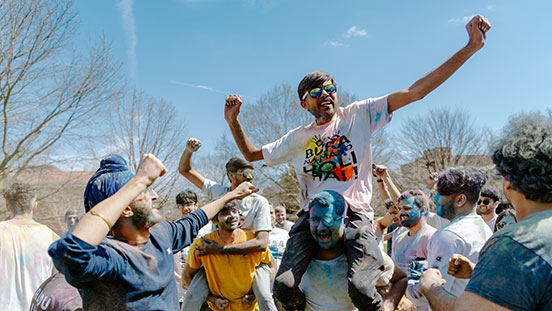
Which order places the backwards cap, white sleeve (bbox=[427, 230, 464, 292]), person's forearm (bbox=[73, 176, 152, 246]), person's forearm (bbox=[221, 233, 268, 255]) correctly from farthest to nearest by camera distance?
person's forearm (bbox=[221, 233, 268, 255]) < white sleeve (bbox=[427, 230, 464, 292]) < the backwards cap < person's forearm (bbox=[73, 176, 152, 246])

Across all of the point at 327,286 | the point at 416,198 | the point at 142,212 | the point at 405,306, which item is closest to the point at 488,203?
the point at 416,198

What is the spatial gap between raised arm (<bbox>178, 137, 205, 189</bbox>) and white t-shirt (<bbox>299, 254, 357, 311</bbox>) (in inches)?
63.4

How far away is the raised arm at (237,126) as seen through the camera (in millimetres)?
3510

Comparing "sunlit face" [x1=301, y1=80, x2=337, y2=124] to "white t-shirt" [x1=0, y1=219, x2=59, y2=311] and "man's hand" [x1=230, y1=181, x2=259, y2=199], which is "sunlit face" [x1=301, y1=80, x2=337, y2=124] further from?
"white t-shirt" [x1=0, y1=219, x2=59, y2=311]

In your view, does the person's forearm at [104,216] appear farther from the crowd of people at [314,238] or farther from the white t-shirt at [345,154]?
the white t-shirt at [345,154]

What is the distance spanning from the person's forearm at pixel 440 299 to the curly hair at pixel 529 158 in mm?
596

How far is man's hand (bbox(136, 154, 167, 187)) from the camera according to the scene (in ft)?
7.20

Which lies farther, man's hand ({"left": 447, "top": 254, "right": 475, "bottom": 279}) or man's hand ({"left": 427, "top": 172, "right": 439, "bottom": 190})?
man's hand ({"left": 427, "top": 172, "right": 439, "bottom": 190})

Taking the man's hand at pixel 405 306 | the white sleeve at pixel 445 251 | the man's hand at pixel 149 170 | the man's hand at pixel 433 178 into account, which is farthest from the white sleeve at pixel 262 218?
the man's hand at pixel 149 170

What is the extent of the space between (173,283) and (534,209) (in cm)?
207

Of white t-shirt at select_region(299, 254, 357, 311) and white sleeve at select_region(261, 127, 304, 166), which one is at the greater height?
white sleeve at select_region(261, 127, 304, 166)

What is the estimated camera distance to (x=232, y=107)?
352 centimetres

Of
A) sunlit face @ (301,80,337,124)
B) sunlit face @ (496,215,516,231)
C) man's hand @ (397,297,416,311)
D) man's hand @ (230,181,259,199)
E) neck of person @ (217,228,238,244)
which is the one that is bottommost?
man's hand @ (397,297,416,311)

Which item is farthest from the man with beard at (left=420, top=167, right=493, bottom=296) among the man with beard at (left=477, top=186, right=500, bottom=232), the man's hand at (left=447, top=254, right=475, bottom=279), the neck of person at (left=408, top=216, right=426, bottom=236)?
the man with beard at (left=477, top=186, right=500, bottom=232)
